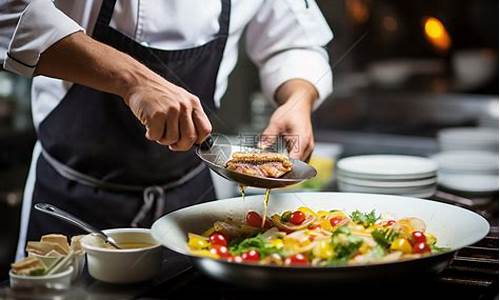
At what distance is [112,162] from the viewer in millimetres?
1663

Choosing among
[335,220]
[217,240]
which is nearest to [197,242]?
[217,240]

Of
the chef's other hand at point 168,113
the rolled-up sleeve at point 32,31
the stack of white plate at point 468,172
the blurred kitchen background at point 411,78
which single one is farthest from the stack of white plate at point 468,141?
the rolled-up sleeve at point 32,31

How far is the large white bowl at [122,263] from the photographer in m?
1.19

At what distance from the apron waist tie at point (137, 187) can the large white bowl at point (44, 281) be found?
1.72ft

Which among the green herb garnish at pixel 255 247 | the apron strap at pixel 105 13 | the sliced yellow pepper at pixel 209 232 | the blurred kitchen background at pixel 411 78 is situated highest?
the apron strap at pixel 105 13

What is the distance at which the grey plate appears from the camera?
1.30 metres

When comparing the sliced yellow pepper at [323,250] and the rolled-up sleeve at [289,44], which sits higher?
the rolled-up sleeve at [289,44]

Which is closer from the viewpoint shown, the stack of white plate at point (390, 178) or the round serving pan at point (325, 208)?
the round serving pan at point (325, 208)

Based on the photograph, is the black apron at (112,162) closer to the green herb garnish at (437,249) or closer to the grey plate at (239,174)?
the grey plate at (239,174)

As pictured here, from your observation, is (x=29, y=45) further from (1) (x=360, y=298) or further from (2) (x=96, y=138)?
(1) (x=360, y=298)

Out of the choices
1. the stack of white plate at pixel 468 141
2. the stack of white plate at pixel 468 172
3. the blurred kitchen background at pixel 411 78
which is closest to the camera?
the stack of white plate at pixel 468 172

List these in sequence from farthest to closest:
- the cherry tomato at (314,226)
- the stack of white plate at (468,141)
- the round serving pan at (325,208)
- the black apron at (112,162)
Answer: the stack of white plate at (468,141) < the black apron at (112,162) < the cherry tomato at (314,226) < the round serving pan at (325,208)

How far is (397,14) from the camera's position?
141 inches

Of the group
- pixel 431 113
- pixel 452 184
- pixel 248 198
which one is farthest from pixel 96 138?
pixel 431 113
